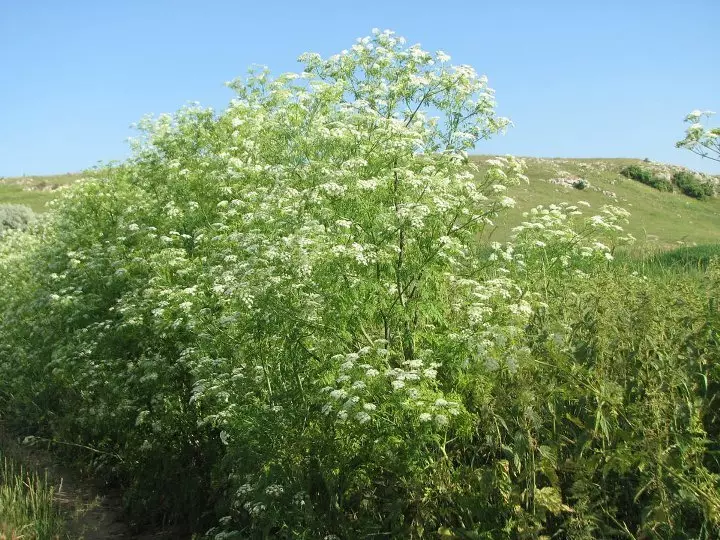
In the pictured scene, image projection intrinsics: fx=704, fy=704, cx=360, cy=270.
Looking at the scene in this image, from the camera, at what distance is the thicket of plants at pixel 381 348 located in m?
4.60

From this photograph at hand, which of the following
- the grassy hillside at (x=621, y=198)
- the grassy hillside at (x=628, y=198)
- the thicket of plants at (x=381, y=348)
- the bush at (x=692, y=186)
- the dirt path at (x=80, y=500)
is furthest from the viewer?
the bush at (x=692, y=186)

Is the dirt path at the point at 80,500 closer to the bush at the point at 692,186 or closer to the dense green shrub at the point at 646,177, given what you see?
the bush at the point at 692,186

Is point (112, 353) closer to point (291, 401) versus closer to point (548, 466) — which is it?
point (291, 401)

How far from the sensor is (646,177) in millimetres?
35875

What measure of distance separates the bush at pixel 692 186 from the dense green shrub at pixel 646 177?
0.55 m

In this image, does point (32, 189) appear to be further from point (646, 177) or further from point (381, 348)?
point (381, 348)

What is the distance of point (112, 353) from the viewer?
31.6ft

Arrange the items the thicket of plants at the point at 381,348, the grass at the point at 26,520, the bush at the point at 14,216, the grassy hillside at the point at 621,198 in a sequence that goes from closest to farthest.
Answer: the thicket of plants at the point at 381,348, the grass at the point at 26,520, the grassy hillside at the point at 621,198, the bush at the point at 14,216

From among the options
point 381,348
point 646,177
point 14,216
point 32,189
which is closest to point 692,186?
point 646,177

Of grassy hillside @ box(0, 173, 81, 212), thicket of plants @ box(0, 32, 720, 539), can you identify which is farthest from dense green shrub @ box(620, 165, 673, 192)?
grassy hillside @ box(0, 173, 81, 212)

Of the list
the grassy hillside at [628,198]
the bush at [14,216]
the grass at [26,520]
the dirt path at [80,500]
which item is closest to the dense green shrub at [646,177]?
the grassy hillside at [628,198]

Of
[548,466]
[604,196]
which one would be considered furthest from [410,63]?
[604,196]

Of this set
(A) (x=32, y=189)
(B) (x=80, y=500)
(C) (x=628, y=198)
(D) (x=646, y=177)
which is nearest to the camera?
(B) (x=80, y=500)

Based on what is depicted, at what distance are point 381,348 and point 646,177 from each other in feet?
111
